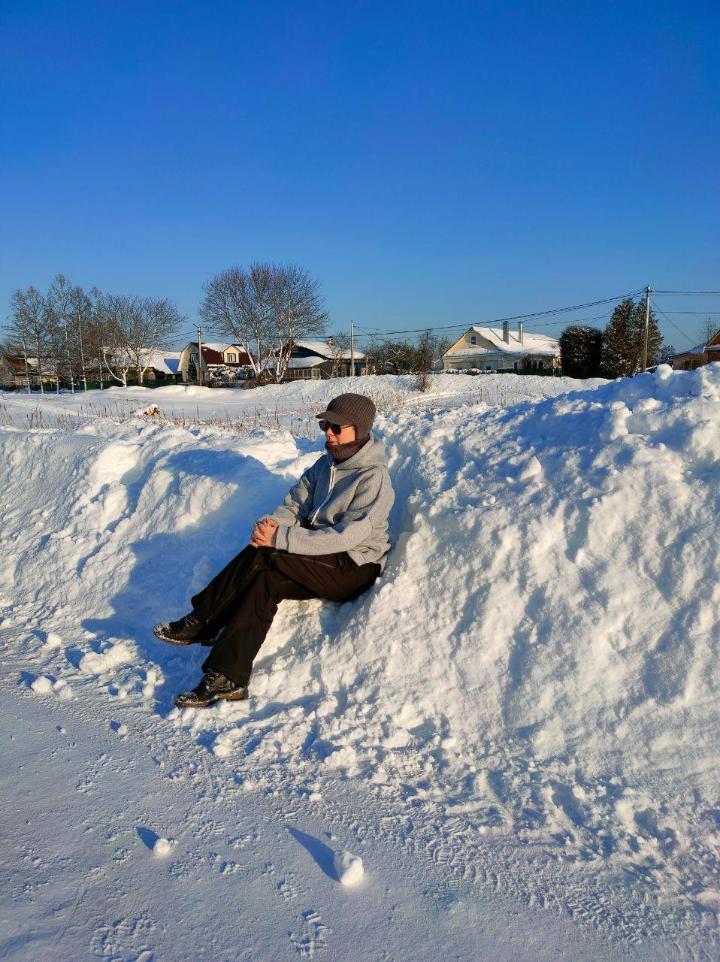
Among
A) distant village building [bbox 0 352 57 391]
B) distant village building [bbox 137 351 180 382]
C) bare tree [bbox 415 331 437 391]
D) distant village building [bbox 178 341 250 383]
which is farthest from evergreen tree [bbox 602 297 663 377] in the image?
distant village building [bbox 0 352 57 391]

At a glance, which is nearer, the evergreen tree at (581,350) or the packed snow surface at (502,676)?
the packed snow surface at (502,676)

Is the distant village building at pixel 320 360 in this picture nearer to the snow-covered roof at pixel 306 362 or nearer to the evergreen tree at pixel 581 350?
the snow-covered roof at pixel 306 362

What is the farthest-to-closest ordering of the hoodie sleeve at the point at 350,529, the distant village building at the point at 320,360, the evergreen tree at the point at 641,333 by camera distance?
the distant village building at the point at 320,360
the evergreen tree at the point at 641,333
the hoodie sleeve at the point at 350,529

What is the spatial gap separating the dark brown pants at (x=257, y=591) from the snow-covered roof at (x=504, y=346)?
182 feet

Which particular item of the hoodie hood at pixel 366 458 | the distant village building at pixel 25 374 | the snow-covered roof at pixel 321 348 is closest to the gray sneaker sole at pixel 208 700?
the hoodie hood at pixel 366 458

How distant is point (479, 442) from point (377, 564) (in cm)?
116

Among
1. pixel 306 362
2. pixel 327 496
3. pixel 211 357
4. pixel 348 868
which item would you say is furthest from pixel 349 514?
pixel 211 357

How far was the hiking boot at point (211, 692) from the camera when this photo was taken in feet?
10.8

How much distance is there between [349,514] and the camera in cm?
370

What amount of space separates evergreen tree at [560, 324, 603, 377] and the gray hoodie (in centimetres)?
3111

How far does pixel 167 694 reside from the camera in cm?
352

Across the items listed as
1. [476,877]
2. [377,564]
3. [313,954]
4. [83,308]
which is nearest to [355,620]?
[377,564]

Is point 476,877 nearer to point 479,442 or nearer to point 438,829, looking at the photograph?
point 438,829

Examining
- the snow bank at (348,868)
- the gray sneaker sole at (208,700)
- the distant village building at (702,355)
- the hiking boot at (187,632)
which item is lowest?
the snow bank at (348,868)
